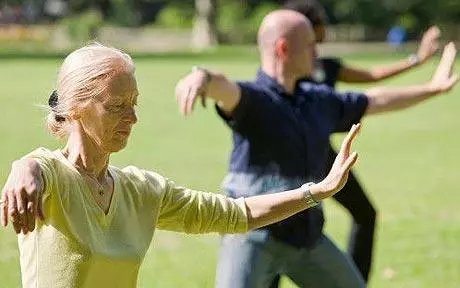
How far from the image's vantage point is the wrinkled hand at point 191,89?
19.6ft

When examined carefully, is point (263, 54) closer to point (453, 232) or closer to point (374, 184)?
point (453, 232)

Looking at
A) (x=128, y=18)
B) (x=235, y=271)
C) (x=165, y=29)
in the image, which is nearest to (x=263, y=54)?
(x=235, y=271)

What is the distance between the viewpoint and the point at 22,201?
367cm

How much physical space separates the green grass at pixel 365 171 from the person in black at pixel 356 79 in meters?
1.05

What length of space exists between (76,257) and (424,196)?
34.0 ft

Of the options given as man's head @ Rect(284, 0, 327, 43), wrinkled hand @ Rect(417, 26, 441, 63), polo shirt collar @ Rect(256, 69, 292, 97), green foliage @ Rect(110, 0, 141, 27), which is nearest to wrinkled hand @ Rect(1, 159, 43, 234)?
polo shirt collar @ Rect(256, 69, 292, 97)

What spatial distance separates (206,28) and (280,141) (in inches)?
2182

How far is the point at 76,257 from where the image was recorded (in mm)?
4113

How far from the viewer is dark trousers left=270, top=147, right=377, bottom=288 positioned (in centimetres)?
834

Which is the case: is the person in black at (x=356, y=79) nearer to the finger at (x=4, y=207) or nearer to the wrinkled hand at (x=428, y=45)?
the wrinkled hand at (x=428, y=45)

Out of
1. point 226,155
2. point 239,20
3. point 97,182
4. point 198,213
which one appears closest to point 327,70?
point 198,213

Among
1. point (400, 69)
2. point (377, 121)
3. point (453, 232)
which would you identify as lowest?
point (377, 121)

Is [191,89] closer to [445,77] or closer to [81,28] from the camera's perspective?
[445,77]

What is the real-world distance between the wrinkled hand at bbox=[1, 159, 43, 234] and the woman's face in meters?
0.51
